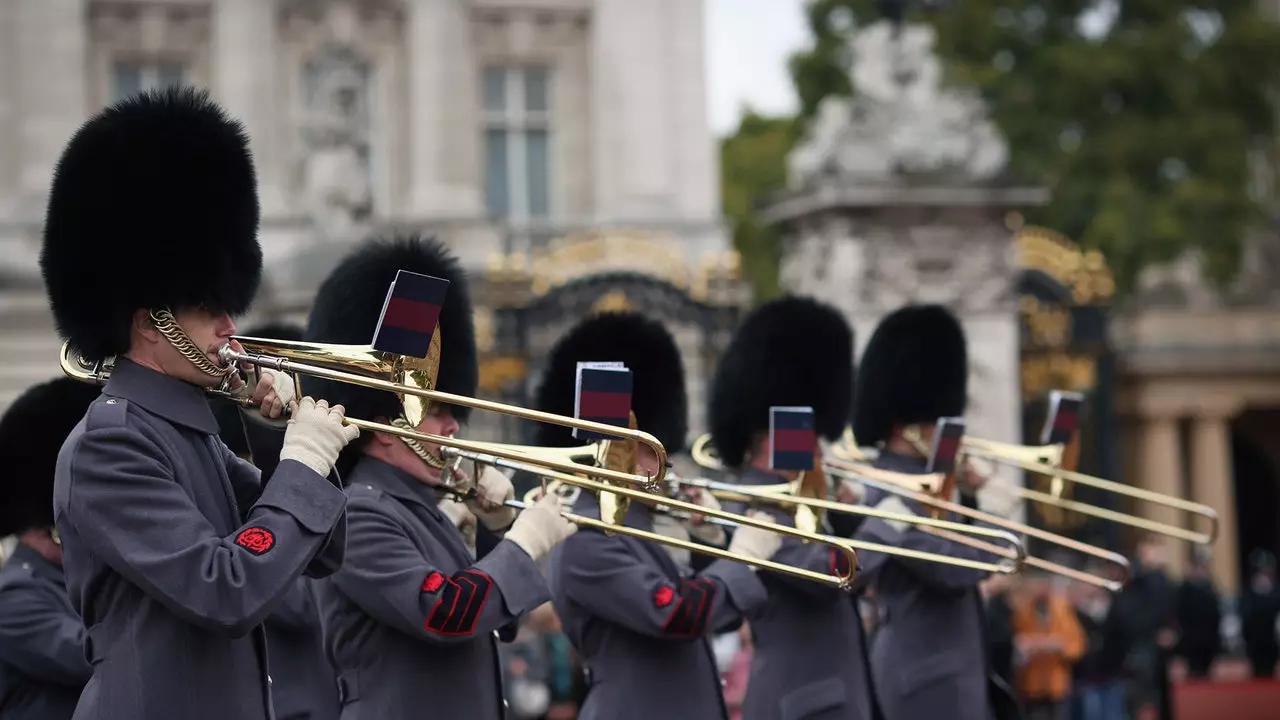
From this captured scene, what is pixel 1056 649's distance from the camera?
11828 mm

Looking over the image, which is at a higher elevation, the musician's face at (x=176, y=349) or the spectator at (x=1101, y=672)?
the musician's face at (x=176, y=349)

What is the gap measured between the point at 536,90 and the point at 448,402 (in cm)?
2283

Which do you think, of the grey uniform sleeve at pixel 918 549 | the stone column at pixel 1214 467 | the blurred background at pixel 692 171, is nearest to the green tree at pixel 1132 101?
the blurred background at pixel 692 171

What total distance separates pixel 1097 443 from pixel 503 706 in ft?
28.8

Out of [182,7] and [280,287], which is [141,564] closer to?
[280,287]

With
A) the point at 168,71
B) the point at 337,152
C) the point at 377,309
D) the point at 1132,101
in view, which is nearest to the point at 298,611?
the point at 377,309

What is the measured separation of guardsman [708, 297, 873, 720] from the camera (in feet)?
20.6

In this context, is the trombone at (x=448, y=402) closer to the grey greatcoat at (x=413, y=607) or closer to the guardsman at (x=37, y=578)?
the grey greatcoat at (x=413, y=607)

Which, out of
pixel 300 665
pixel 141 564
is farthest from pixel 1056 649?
pixel 141 564

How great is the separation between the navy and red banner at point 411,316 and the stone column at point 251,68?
21.0 meters

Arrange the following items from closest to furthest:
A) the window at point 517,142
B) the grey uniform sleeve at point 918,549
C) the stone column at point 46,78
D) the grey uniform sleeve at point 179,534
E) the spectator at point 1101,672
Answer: the grey uniform sleeve at point 179,534, the grey uniform sleeve at point 918,549, the spectator at point 1101,672, the stone column at point 46,78, the window at point 517,142

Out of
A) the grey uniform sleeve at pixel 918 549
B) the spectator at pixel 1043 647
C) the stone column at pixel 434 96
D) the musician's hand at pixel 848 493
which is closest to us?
the grey uniform sleeve at pixel 918 549

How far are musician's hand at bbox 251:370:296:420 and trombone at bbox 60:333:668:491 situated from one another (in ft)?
0.08

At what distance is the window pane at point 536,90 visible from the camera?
26922 mm
